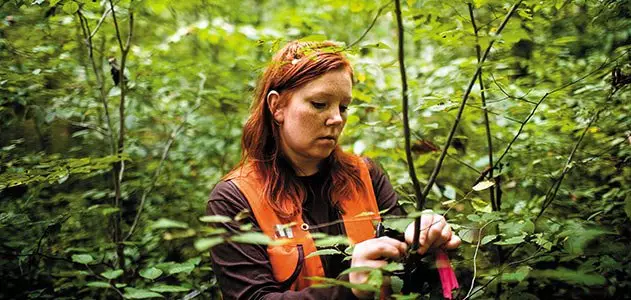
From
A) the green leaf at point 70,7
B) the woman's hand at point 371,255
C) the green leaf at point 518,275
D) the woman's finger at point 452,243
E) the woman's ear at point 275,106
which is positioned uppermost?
the green leaf at point 70,7

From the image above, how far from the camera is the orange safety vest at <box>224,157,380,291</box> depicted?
1.64 metres

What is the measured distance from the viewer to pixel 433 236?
1328 mm

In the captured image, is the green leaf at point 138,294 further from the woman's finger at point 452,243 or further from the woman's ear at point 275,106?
the woman's finger at point 452,243

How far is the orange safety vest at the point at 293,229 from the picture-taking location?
1638 millimetres

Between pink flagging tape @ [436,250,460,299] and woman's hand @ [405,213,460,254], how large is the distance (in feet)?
0.11

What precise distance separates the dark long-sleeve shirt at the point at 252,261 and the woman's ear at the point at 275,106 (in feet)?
1.21

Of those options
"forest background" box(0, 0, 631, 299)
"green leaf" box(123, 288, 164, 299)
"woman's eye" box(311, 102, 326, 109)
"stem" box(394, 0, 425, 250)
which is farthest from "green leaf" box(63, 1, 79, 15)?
"stem" box(394, 0, 425, 250)

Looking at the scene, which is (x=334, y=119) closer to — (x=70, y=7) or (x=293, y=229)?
(x=293, y=229)

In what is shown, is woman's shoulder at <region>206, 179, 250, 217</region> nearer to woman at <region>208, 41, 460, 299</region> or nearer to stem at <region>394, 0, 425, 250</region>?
woman at <region>208, 41, 460, 299</region>

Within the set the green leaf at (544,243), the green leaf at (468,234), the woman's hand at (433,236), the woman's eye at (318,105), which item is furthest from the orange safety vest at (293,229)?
the green leaf at (544,243)

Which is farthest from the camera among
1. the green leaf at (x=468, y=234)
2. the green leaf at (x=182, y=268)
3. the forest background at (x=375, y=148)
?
the green leaf at (x=182, y=268)

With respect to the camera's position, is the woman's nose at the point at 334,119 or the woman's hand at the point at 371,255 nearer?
the woman's hand at the point at 371,255

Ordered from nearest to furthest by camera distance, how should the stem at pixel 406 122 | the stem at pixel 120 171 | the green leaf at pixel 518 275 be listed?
the stem at pixel 406 122 < the green leaf at pixel 518 275 < the stem at pixel 120 171

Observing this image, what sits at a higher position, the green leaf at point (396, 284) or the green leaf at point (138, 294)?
the green leaf at point (396, 284)
